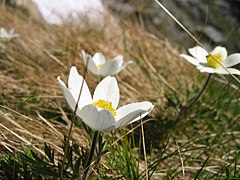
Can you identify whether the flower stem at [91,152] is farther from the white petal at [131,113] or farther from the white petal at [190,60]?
the white petal at [190,60]

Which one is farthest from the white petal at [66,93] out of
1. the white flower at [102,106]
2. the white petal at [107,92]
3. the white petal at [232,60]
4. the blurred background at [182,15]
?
the blurred background at [182,15]

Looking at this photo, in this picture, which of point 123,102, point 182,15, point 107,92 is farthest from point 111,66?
point 182,15

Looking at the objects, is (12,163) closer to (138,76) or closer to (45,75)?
(45,75)

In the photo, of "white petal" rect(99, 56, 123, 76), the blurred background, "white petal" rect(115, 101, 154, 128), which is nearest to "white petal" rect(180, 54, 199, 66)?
"white petal" rect(99, 56, 123, 76)

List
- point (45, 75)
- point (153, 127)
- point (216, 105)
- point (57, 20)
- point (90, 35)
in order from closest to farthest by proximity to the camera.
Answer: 1. point (153, 127)
2. point (216, 105)
3. point (45, 75)
4. point (90, 35)
5. point (57, 20)

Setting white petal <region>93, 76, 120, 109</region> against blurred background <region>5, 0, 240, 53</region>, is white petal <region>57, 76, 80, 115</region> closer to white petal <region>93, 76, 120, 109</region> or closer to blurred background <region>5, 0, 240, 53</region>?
white petal <region>93, 76, 120, 109</region>

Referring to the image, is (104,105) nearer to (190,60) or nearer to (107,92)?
(107,92)

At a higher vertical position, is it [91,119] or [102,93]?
[102,93]

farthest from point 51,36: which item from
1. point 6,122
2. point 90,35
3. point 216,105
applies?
point 6,122
